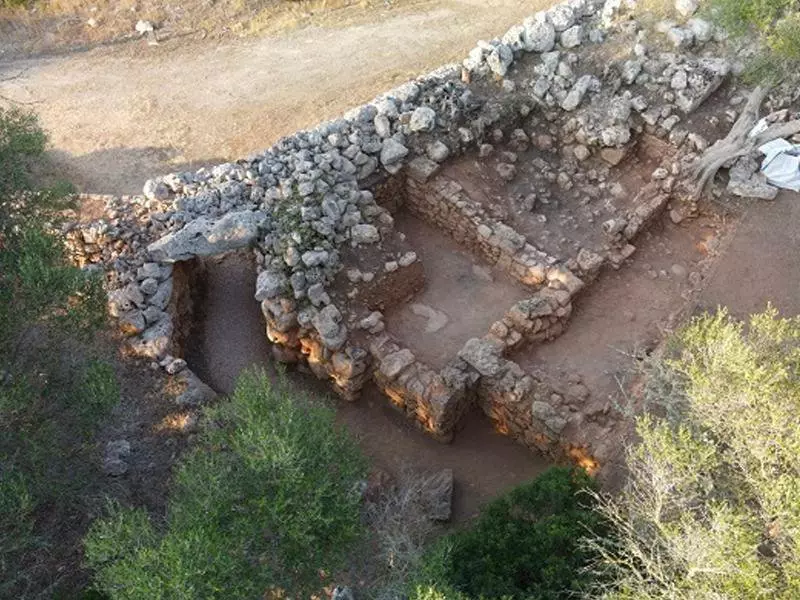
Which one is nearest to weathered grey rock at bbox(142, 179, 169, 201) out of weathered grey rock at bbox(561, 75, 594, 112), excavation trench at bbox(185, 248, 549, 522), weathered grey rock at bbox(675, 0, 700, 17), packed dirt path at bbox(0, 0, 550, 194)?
excavation trench at bbox(185, 248, 549, 522)

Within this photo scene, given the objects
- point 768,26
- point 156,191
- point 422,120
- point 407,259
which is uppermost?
point 768,26

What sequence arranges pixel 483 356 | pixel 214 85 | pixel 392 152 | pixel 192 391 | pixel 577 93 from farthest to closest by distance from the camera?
pixel 214 85 → pixel 577 93 → pixel 392 152 → pixel 483 356 → pixel 192 391

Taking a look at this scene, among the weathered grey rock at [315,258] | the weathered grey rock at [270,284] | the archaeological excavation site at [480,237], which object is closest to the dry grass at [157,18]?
the archaeological excavation site at [480,237]

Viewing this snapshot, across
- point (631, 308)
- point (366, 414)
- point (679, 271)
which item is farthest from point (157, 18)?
point (679, 271)

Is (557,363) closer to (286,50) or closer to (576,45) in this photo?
(576,45)

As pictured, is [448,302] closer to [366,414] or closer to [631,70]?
[366,414]

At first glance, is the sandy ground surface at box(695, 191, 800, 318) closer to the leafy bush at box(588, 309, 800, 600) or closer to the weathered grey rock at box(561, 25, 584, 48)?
the leafy bush at box(588, 309, 800, 600)

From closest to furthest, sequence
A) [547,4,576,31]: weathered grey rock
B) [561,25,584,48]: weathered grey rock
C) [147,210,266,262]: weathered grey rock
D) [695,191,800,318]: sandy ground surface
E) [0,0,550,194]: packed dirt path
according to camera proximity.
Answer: [695,191,800,318]: sandy ground surface, [147,210,266,262]: weathered grey rock, [561,25,584,48]: weathered grey rock, [547,4,576,31]: weathered grey rock, [0,0,550,194]: packed dirt path
